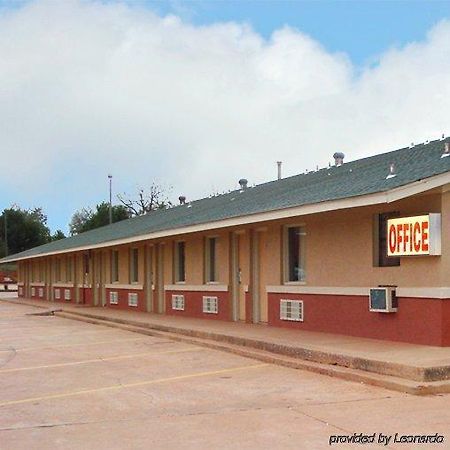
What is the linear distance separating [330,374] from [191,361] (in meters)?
3.02

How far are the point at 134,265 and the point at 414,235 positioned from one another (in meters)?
16.0

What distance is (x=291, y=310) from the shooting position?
16.2 m

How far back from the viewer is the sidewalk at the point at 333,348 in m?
9.85

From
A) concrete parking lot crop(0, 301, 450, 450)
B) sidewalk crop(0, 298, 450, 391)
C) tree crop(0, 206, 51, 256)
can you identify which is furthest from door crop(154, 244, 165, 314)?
tree crop(0, 206, 51, 256)

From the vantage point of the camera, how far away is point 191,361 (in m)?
13.0

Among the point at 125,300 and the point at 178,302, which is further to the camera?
the point at 125,300

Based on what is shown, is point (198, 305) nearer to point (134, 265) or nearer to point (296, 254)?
point (296, 254)

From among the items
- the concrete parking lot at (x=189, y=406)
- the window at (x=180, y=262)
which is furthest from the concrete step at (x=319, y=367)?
the window at (x=180, y=262)

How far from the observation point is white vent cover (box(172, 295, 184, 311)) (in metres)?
22.0

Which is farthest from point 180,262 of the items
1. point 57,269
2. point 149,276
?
point 57,269

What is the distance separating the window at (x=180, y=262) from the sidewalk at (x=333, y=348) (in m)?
3.67

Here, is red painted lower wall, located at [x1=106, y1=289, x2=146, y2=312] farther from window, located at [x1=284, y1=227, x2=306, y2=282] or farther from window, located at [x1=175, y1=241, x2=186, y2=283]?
window, located at [x1=284, y1=227, x2=306, y2=282]

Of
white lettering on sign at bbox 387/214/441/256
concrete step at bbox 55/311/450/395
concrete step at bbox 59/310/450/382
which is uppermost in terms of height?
white lettering on sign at bbox 387/214/441/256

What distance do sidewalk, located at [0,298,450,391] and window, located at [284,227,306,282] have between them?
1252mm
